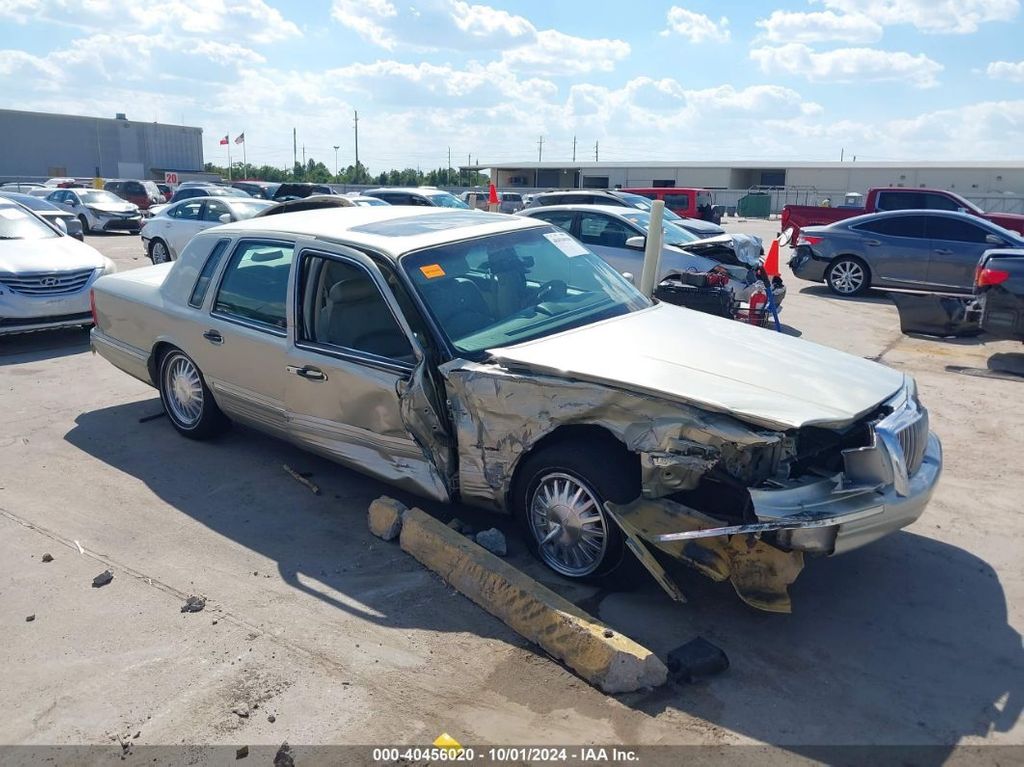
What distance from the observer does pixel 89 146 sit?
62.1 m

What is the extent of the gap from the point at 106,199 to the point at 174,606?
26.4 metres

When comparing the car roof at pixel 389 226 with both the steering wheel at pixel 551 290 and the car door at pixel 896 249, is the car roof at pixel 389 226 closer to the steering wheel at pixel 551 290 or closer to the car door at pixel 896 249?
the steering wheel at pixel 551 290

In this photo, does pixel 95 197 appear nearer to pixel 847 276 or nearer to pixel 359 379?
pixel 847 276

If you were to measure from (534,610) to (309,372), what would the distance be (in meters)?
2.14

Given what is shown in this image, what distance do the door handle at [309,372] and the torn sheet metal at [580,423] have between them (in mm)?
985

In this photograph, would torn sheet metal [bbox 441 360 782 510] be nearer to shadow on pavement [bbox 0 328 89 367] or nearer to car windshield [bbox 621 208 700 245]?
shadow on pavement [bbox 0 328 89 367]

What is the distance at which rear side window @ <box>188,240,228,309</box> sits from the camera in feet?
A: 19.3

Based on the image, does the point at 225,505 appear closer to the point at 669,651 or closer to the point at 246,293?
the point at 246,293

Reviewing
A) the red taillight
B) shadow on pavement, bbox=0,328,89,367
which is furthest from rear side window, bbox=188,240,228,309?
the red taillight

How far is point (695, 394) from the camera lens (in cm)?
372

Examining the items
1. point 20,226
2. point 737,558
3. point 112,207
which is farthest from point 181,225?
point 737,558

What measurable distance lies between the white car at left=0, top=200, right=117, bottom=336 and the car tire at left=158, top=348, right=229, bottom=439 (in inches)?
152

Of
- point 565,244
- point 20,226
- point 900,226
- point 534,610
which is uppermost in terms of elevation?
point 565,244

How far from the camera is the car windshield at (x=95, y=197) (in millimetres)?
26312
